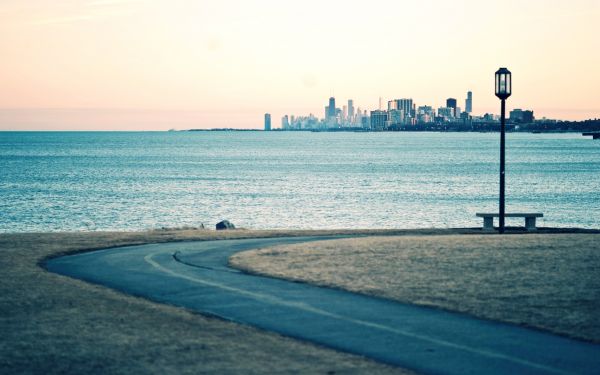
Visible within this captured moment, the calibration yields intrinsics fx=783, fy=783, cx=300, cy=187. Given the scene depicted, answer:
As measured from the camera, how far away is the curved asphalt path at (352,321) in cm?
905

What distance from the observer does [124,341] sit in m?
10.1

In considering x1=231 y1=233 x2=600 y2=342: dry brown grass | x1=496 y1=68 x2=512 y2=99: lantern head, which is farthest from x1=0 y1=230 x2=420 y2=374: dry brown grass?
x1=496 y1=68 x2=512 y2=99: lantern head

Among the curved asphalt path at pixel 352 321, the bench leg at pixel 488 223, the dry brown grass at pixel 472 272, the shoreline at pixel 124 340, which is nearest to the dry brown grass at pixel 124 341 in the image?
the shoreline at pixel 124 340

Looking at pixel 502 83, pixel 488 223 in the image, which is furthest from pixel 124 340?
pixel 488 223

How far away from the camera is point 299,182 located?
89.1 meters

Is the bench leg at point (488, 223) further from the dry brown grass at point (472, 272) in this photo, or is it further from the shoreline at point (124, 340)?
the shoreline at point (124, 340)

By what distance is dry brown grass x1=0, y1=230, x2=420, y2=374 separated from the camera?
892 centimetres

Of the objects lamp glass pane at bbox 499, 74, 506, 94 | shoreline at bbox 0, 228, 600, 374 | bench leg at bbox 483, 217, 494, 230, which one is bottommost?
bench leg at bbox 483, 217, 494, 230

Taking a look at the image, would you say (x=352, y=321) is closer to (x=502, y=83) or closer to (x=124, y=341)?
(x=124, y=341)

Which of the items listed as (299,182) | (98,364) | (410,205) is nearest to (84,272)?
(98,364)

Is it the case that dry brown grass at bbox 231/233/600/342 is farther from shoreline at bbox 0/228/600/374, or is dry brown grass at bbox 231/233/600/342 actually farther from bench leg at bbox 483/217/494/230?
bench leg at bbox 483/217/494/230

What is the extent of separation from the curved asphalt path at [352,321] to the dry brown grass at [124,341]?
0.55 metres

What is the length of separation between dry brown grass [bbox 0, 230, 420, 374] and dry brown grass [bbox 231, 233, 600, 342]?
3315mm

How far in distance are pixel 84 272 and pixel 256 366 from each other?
27.5ft
